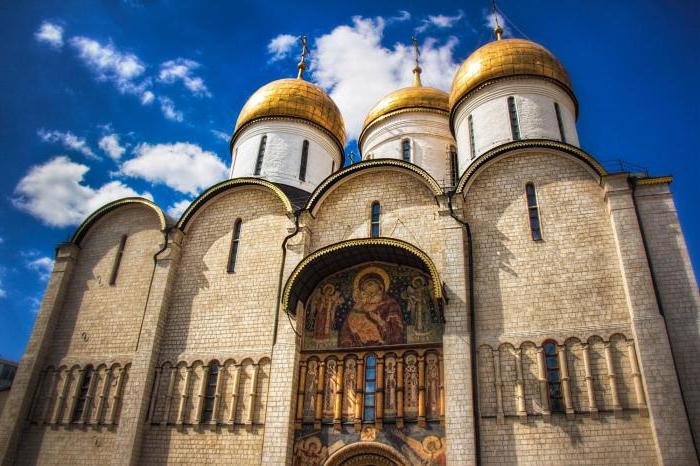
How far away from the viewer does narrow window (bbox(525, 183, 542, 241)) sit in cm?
1027

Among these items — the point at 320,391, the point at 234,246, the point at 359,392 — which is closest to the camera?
the point at 359,392

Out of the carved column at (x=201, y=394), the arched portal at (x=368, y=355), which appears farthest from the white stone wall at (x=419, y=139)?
the carved column at (x=201, y=394)

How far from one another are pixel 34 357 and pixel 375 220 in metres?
8.18

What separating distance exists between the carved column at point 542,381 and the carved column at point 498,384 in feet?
2.05

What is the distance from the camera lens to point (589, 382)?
8695 mm

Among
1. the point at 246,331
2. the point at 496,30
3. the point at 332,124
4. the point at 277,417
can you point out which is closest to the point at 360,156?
the point at 332,124

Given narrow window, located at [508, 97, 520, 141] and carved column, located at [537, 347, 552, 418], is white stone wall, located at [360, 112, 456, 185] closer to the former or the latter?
narrow window, located at [508, 97, 520, 141]

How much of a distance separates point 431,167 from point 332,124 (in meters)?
3.11

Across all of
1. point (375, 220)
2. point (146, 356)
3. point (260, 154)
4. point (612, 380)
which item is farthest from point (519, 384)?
point (260, 154)

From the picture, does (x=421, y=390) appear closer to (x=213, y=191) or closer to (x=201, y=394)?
(x=201, y=394)

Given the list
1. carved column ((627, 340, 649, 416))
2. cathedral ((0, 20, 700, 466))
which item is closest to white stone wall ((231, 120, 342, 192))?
cathedral ((0, 20, 700, 466))

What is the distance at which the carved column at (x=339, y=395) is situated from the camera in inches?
381

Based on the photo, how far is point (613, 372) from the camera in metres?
8.67

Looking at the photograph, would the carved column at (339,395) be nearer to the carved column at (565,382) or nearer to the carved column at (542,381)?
the carved column at (542,381)
